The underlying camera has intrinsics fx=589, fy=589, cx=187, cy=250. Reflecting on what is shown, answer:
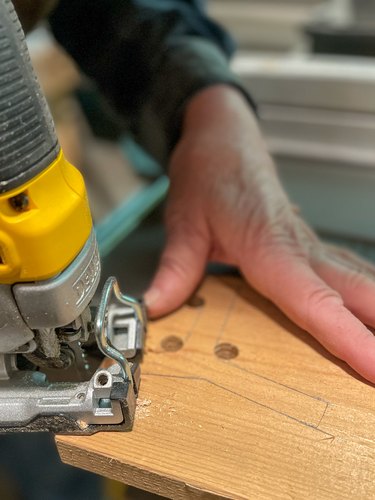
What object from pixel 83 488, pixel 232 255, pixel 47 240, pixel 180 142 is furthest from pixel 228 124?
pixel 83 488

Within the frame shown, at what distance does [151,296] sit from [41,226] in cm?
35

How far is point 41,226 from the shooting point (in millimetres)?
535

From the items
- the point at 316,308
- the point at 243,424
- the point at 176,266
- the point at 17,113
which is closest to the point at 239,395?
the point at 243,424

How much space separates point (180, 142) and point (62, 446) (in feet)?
1.99

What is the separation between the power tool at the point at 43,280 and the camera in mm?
522

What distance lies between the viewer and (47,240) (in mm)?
542

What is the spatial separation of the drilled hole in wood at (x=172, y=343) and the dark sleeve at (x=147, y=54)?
46 centimetres

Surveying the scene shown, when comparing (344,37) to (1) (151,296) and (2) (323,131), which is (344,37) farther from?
(1) (151,296)

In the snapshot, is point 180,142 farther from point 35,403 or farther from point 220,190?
point 35,403

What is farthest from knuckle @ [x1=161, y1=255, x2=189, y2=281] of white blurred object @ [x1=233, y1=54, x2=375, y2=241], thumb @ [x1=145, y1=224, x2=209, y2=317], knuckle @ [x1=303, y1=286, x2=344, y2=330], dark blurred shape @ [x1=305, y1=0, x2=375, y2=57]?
dark blurred shape @ [x1=305, y1=0, x2=375, y2=57]

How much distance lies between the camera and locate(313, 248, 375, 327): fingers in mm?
792

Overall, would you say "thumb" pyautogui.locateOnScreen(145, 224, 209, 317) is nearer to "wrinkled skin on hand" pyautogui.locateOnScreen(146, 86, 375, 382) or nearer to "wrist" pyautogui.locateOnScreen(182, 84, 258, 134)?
"wrinkled skin on hand" pyautogui.locateOnScreen(146, 86, 375, 382)

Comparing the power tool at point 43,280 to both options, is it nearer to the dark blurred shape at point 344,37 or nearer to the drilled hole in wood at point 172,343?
the drilled hole in wood at point 172,343

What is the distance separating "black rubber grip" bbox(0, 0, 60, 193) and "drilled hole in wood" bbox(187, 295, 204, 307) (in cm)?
42
